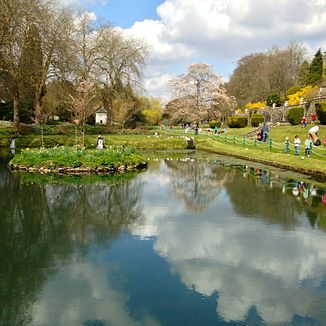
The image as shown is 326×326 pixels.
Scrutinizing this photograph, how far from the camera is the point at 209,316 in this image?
5824mm

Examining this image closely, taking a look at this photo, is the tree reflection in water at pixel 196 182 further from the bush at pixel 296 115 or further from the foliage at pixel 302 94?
the foliage at pixel 302 94

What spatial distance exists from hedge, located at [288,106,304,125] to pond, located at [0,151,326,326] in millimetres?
27197

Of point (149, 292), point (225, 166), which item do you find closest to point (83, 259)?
point (149, 292)

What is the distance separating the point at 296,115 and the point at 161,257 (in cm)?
3686

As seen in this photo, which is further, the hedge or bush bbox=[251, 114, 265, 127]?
bush bbox=[251, 114, 265, 127]

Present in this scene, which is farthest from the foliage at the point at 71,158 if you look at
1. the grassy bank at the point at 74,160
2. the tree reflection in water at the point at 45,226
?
the tree reflection in water at the point at 45,226

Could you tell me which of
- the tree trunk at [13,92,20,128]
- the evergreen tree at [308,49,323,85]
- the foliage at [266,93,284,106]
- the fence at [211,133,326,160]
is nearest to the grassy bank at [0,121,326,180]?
the fence at [211,133,326,160]

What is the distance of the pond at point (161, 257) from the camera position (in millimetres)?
6004

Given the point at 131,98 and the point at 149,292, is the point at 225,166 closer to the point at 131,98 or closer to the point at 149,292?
the point at 149,292

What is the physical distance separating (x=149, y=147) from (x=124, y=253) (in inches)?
1211

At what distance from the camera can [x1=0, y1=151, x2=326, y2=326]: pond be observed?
6004 mm

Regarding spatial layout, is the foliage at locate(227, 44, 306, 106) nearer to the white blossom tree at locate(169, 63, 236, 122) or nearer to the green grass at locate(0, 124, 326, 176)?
the white blossom tree at locate(169, 63, 236, 122)

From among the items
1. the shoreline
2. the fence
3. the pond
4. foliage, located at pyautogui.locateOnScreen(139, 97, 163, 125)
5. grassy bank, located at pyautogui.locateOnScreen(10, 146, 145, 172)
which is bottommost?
the pond

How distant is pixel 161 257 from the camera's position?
323 inches
